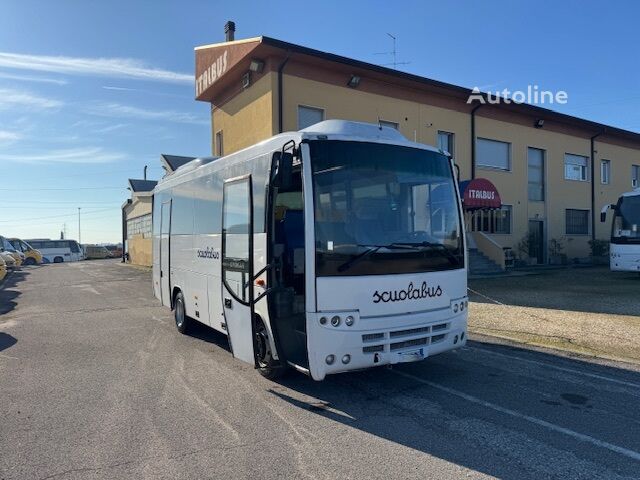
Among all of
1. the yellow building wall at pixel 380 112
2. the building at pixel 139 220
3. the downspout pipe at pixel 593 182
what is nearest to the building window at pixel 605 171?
the downspout pipe at pixel 593 182

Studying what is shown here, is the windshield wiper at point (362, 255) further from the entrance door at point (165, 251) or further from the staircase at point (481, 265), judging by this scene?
the staircase at point (481, 265)

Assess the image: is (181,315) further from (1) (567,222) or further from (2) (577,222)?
(2) (577,222)

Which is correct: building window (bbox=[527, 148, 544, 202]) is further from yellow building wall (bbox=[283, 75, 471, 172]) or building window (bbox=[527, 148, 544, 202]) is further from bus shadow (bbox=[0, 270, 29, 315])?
bus shadow (bbox=[0, 270, 29, 315])

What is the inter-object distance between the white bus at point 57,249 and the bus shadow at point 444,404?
187 feet

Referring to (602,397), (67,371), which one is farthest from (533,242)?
(67,371)

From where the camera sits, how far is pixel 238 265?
6.52 metres

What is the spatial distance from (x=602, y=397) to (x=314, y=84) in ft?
49.4

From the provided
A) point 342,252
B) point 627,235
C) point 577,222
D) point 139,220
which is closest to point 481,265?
point 627,235

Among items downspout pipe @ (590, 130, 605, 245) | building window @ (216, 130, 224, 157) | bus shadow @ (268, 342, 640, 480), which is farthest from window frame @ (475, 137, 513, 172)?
bus shadow @ (268, 342, 640, 480)

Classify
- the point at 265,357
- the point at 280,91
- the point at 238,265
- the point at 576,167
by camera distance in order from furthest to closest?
the point at 576,167, the point at 280,91, the point at 238,265, the point at 265,357

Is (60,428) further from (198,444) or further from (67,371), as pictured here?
(67,371)

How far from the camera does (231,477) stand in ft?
12.7

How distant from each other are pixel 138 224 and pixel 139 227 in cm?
56

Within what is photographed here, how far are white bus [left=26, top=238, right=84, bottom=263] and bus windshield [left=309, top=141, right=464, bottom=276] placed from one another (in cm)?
5745
